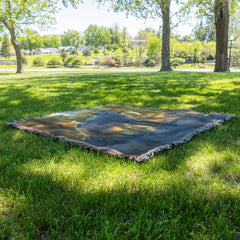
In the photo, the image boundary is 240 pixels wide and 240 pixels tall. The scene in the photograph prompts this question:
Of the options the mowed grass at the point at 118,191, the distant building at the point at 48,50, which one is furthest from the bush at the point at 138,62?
the distant building at the point at 48,50

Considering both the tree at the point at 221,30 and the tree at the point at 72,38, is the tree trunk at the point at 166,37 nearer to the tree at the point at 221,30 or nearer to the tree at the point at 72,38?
the tree at the point at 221,30

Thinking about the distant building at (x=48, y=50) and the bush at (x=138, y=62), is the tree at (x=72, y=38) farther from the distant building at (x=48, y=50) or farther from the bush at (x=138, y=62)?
the bush at (x=138, y=62)

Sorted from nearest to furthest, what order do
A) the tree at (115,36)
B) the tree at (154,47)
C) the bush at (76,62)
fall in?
the bush at (76,62)
the tree at (154,47)
the tree at (115,36)

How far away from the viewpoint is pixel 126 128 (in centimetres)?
326

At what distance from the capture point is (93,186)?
5.89ft

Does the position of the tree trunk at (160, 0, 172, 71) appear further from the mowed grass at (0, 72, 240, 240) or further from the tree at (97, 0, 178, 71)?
the mowed grass at (0, 72, 240, 240)

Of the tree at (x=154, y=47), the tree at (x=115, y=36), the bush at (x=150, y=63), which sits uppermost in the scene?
the tree at (x=115, y=36)

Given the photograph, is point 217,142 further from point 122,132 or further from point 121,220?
point 121,220

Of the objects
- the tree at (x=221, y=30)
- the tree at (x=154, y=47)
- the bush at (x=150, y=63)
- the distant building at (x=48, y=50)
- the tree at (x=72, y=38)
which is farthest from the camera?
the distant building at (x=48, y=50)

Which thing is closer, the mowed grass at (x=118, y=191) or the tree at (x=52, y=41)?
the mowed grass at (x=118, y=191)

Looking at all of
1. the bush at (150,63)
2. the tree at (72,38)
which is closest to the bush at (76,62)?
the bush at (150,63)

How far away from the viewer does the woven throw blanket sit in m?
2.55

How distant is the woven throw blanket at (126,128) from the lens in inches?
100

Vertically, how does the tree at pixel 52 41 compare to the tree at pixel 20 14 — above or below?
above
